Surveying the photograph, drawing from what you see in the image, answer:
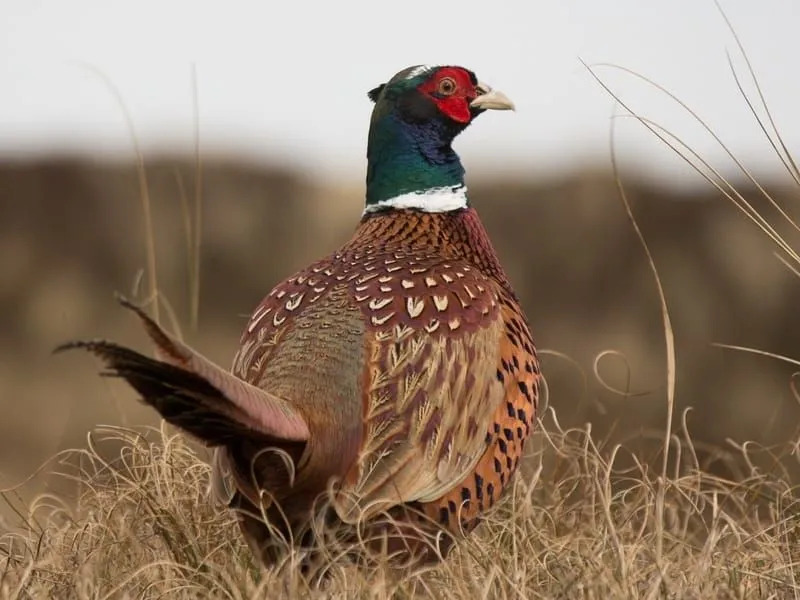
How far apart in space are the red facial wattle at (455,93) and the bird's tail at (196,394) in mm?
1199

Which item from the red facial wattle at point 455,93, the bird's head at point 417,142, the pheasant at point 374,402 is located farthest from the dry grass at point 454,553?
the red facial wattle at point 455,93

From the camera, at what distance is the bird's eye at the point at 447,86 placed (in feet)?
12.9

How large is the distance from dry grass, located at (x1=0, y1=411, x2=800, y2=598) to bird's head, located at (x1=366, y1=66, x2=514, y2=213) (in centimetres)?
78

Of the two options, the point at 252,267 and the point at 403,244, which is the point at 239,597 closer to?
the point at 403,244

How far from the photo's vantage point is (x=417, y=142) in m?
3.89

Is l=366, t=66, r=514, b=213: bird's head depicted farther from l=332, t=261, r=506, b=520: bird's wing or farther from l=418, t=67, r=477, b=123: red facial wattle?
l=332, t=261, r=506, b=520: bird's wing

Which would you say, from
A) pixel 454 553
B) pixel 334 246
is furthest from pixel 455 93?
pixel 334 246

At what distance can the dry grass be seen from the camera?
3.01 metres

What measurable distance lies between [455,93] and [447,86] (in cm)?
3

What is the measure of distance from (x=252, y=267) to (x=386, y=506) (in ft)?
23.0

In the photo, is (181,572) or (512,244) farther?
(512,244)

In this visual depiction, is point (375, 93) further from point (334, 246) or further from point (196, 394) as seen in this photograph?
point (334, 246)

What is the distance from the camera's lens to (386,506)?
3.20 m

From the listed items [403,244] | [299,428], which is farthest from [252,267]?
[299,428]
